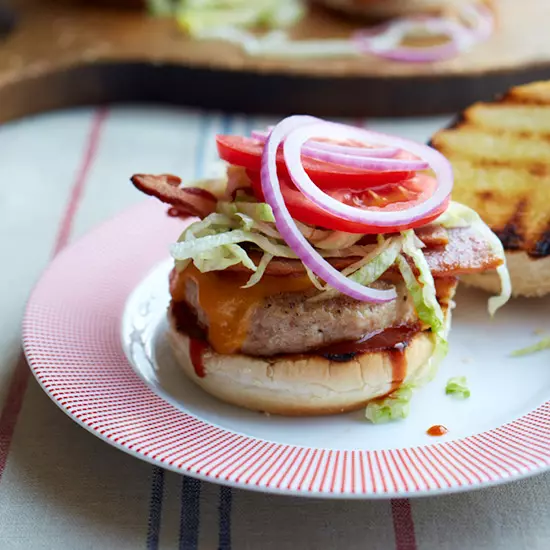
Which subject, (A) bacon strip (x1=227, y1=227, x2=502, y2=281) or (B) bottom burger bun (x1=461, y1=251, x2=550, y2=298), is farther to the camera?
(B) bottom burger bun (x1=461, y1=251, x2=550, y2=298)


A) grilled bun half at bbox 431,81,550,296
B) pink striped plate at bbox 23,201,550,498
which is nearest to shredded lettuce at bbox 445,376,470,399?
pink striped plate at bbox 23,201,550,498

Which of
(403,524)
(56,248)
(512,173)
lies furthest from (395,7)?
(403,524)

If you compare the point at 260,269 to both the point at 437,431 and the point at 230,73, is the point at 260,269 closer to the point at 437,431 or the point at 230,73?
the point at 437,431

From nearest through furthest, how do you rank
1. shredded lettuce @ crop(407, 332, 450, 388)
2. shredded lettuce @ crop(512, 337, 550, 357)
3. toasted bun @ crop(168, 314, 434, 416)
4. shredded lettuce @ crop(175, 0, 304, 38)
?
toasted bun @ crop(168, 314, 434, 416)
shredded lettuce @ crop(407, 332, 450, 388)
shredded lettuce @ crop(512, 337, 550, 357)
shredded lettuce @ crop(175, 0, 304, 38)

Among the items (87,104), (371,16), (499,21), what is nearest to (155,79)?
(87,104)

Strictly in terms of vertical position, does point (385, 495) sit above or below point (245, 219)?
below

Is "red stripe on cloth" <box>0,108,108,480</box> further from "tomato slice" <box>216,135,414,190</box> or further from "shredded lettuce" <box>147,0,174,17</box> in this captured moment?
"tomato slice" <box>216,135,414,190</box>

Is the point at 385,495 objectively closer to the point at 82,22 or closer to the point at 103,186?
the point at 103,186
